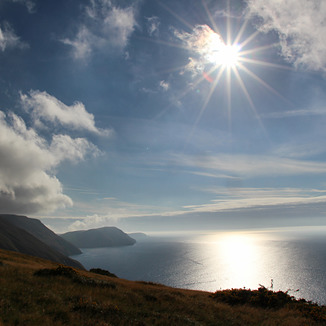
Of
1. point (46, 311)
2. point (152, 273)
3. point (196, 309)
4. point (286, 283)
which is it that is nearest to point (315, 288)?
point (286, 283)

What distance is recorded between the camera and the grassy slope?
10352 mm

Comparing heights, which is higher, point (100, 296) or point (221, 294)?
point (100, 296)

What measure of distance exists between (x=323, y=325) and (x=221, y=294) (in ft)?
34.2

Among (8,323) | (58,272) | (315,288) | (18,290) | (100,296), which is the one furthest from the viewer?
(315,288)

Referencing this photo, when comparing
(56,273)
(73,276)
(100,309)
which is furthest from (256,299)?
(56,273)

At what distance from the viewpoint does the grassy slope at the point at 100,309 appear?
1035 centimetres

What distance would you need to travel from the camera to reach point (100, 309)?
12.4m

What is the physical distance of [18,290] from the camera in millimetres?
13258

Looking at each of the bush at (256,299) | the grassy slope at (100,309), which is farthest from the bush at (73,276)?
the bush at (256,299)

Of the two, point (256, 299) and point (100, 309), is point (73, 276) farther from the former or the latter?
point (256, 299)

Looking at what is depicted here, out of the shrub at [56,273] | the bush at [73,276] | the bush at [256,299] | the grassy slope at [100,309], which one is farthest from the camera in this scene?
the bush at [256,299]

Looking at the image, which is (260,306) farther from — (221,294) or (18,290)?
(18,290)

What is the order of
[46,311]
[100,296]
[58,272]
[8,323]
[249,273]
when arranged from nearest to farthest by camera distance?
→ 1. [8,323]
2. [46,311]
3. [100,296]
4. [58,272]
5. [249,273]

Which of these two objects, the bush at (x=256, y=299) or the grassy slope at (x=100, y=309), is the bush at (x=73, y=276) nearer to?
the grassy slope at (x=100, y=309)
